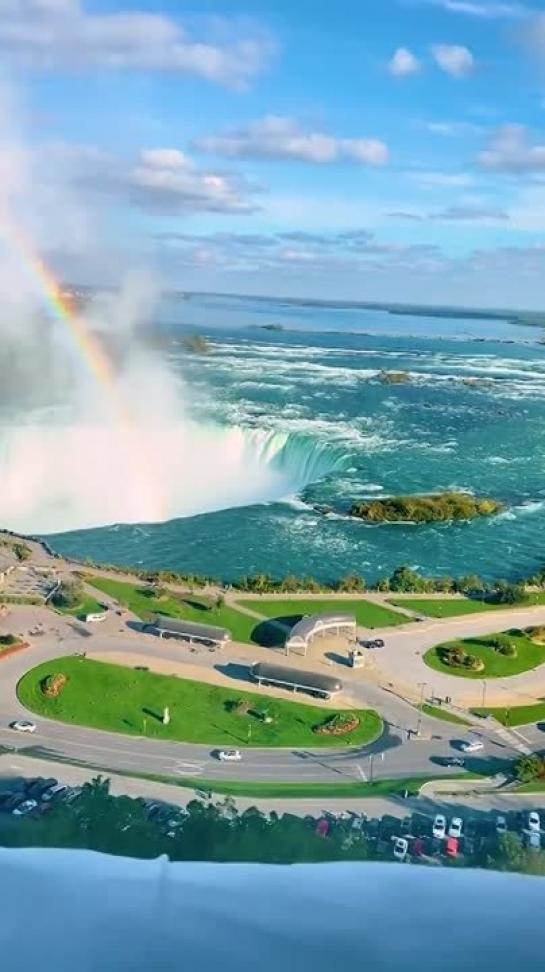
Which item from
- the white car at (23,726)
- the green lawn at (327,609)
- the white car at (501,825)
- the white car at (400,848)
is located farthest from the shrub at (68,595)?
the white car at (501,825)

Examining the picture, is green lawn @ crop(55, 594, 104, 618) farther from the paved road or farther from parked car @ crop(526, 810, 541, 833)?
parked car @ crop(526, 810, 541, 833)

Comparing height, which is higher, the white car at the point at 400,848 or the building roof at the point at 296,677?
the building roof at the point at 296,677

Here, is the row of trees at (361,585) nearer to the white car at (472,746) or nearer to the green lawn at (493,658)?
the green lawn at (493,658)

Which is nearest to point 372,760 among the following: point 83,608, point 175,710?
point 175,710

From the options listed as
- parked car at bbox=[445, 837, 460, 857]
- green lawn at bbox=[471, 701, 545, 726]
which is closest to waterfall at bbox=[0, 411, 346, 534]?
green lawn at bbox=[471, 701, 545, 726]

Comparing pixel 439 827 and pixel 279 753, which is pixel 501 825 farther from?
pixel 279 753

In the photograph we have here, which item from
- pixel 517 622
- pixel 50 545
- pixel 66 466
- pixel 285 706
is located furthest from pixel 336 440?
pixel 285 706
